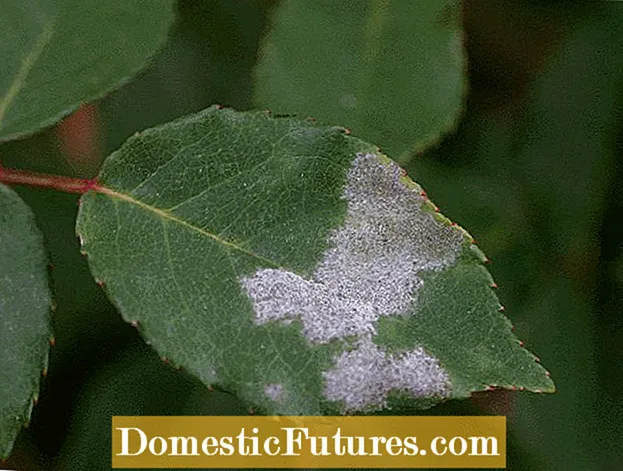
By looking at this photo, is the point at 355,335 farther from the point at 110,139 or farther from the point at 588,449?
the point at 110,139

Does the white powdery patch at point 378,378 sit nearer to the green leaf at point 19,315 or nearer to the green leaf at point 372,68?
the green leaf at point 19,315

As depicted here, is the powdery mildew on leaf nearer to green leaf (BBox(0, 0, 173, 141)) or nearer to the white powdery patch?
the white powdery patch

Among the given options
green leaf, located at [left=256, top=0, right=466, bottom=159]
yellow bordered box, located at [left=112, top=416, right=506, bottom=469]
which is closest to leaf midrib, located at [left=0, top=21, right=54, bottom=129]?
green leaf, located at [left=256, top=0, right=466, bottom=159]

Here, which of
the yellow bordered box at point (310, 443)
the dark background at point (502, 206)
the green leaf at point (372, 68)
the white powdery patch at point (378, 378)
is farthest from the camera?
the dark background at point (502, 206)

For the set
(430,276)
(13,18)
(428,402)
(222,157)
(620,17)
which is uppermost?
(620,17)

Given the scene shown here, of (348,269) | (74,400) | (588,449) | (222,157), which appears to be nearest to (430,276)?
(348,269)

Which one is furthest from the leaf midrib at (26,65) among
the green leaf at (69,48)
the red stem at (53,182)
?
the red stem at (53,182)
